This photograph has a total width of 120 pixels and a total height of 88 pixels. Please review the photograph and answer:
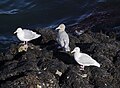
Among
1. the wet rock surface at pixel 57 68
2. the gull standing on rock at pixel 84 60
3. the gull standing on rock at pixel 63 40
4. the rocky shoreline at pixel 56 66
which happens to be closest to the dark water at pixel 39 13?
the rocky shoreline at pixel 56 66

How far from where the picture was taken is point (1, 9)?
22547 millimetres

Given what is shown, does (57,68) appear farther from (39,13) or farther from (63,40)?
(39,13)

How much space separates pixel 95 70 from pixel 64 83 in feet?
3.25

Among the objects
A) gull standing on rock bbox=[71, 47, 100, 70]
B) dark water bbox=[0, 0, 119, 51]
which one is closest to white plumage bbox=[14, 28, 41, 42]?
gull standing on rock bbox=[71, 47, 100, 70]

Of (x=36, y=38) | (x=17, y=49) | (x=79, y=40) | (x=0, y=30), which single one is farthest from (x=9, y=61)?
(x=0, y=30)

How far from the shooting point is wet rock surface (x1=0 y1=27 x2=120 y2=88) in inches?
346

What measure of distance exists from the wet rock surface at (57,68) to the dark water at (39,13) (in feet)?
23.3

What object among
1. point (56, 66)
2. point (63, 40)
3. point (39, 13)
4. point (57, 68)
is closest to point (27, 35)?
point (63, 40)

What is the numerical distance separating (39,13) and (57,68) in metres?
12.5

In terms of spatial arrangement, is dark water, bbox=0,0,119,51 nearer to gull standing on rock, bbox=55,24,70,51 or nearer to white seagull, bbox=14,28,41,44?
white seagull, bbox=14,28,41,44

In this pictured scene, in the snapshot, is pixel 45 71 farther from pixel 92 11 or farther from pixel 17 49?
pixel 92 11

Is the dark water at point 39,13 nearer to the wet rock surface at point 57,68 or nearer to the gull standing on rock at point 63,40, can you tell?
the gull standing on rock at point 63,40

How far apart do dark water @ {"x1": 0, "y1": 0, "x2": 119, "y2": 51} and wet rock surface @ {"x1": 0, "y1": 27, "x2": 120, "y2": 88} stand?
23.3ft

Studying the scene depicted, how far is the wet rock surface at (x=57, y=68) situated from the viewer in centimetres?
879
